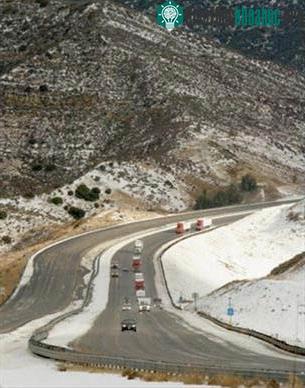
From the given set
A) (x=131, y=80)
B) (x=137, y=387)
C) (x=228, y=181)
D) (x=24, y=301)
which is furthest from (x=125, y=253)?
(x=131, y=80)

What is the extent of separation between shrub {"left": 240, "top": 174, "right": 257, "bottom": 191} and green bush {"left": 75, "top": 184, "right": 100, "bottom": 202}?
72.2ft

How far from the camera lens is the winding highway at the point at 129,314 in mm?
37672

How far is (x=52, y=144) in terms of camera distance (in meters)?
139

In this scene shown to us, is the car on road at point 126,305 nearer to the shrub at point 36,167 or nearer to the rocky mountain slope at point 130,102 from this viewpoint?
the rocky mountain slope at point 130,102

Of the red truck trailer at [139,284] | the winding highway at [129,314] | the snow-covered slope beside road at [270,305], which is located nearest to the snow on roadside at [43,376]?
the winding highway at [129,314]

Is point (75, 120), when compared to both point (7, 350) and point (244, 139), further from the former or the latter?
point (7, 350)

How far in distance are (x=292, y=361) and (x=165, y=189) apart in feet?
264

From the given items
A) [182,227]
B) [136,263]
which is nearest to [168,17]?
[182,227]

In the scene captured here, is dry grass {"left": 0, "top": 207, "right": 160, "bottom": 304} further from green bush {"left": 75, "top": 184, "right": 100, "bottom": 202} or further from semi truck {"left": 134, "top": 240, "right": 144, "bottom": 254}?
semi truck {"left": 134, "top": 240, "right": 144, "bottom": 254}

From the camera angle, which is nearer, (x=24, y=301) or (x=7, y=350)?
(x=7, y=350)

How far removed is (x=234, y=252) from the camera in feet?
292

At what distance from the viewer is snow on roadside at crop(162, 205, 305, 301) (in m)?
75.8

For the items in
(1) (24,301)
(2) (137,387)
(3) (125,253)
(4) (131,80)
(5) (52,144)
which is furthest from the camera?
(4) (131,80)

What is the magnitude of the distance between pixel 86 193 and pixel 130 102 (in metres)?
41.4
